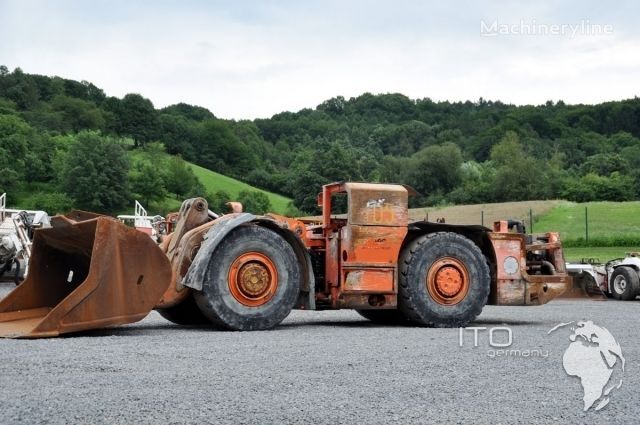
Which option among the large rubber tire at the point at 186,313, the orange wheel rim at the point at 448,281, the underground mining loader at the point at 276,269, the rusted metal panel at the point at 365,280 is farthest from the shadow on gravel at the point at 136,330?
the orange wheel rim at the point at 448,281

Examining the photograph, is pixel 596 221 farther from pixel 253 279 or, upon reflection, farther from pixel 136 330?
pixel 136 330

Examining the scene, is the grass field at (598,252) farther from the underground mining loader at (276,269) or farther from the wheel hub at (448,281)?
the wheel hub at (448,281)

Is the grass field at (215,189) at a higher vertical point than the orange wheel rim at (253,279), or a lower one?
higher

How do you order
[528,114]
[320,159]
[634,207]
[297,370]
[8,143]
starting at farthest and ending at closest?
[528,114]
[8,143]
[320,159]
[634,207]
[297,370]

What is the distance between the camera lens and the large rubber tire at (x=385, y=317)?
38.8 ft

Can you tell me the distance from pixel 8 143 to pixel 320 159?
112ft

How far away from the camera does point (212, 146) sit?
121 metres

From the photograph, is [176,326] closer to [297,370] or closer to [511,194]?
[297,370]

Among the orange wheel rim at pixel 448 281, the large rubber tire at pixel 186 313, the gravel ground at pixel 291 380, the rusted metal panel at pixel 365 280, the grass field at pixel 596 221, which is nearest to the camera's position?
the gravel ground at pixel 291 380

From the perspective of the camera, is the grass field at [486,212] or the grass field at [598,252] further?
the grass field at [486,212]

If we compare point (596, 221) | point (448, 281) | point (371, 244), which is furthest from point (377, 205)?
point (596, 221)

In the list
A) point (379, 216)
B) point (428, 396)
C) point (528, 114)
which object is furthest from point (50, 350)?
point (528, 114)

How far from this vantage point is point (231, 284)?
1004 cm

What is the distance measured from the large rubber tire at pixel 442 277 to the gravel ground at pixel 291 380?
3.23 feet
